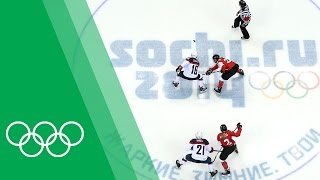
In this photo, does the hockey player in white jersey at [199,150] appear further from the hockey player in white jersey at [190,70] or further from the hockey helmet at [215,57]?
the hockey helmet at [215,57]

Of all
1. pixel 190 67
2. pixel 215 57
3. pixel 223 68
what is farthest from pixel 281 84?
pixel 190 67

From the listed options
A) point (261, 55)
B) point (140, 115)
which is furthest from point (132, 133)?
point (261, 55)

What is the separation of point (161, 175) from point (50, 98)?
91.6 inches

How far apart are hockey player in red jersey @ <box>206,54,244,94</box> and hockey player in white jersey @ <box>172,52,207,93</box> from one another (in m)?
0.21

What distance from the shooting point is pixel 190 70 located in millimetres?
12266

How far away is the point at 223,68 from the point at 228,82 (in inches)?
17.7

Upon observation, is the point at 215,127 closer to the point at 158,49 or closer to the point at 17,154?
the point at 158,49

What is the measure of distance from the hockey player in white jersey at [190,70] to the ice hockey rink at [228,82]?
0.67ft

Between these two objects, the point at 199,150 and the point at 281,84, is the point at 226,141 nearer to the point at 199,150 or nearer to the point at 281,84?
the point at 199,150

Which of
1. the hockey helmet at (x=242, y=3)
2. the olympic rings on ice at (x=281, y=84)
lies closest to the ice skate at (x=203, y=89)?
the olympic rings on ice at (x=281, y=84)

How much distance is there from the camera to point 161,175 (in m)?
12.0

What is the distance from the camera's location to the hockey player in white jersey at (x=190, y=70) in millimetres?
12227

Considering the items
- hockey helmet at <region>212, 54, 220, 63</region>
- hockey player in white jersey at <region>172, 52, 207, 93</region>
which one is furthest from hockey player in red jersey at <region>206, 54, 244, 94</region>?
hockey player in white jersey at <region>172, 52, 207, 93</region>

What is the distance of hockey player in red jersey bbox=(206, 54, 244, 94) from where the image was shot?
1224 centimetres
